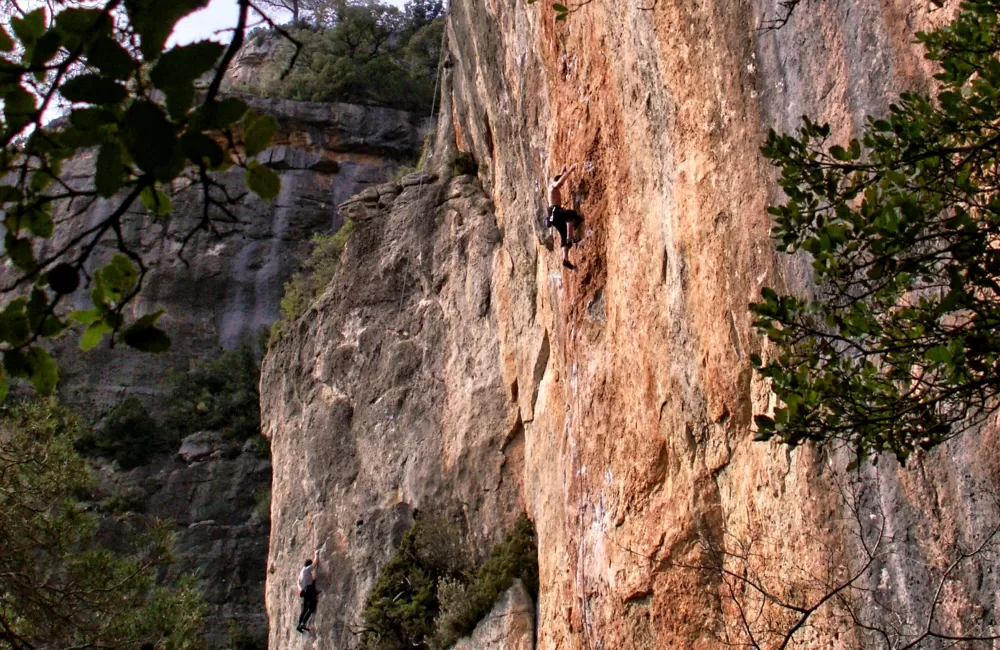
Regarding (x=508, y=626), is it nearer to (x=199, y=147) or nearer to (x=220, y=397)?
(x=199, y=147)

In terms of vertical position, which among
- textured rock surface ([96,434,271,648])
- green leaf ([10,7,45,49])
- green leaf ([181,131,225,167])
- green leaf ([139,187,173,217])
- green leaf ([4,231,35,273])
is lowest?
green leaf ([4,231,35,273])

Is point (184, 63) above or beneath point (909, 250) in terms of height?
beneath

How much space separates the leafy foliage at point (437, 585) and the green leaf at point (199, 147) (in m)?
10.4

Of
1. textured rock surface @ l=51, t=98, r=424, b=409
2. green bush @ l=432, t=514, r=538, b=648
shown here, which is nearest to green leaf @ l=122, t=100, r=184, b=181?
green bush @ l=432, t=514, r=538, b=648

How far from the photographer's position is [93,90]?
1907 millimetres

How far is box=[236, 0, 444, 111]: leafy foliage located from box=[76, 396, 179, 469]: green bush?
9.04 metres

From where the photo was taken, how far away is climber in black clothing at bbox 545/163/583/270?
1002 cm

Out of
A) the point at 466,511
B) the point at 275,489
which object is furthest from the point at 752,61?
the point at 275,489

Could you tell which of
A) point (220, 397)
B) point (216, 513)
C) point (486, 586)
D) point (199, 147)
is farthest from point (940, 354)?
point (220, 397)

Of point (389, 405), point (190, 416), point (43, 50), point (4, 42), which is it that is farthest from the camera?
point (190, 416)

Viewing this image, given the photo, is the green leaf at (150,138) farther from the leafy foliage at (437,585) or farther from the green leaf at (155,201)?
the leafy foliage at (437,585)

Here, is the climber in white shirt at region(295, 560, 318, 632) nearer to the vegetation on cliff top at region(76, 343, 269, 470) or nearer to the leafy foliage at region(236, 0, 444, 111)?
the vegetation on cliff top at region(76, 343, 269, 470)

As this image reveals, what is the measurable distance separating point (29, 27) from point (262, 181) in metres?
0.53

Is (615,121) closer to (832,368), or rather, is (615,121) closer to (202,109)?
(832,368)
